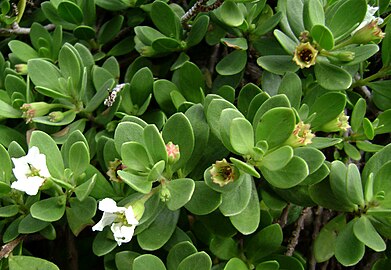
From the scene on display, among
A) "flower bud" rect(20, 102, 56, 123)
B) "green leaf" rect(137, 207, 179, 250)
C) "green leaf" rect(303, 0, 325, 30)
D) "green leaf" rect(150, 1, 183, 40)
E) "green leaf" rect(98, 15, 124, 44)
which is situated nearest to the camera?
"green leaf" rect(137, 207, 179, 250)

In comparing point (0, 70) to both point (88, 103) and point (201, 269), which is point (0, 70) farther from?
point (201, 269)

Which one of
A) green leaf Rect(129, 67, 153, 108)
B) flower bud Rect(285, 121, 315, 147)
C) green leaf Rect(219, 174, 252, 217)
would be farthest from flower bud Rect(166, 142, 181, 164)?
green leaf Rect(129, 67, 153, 108)

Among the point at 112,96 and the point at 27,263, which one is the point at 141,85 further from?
the point at 27,263

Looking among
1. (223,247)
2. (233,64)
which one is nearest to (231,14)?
(233,64)

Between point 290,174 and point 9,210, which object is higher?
point 290,174

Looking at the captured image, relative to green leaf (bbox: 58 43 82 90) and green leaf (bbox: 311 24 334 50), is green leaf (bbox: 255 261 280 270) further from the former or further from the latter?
green leaf (bbox: 58 43 82 90)

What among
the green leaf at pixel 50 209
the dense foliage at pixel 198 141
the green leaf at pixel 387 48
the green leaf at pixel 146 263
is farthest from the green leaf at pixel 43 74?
the green leaf at pixel 387 48

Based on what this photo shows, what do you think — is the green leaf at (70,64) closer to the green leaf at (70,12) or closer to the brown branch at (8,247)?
the green leaf at (70,12)

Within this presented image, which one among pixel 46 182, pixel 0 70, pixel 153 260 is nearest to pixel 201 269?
pixel 153 260
